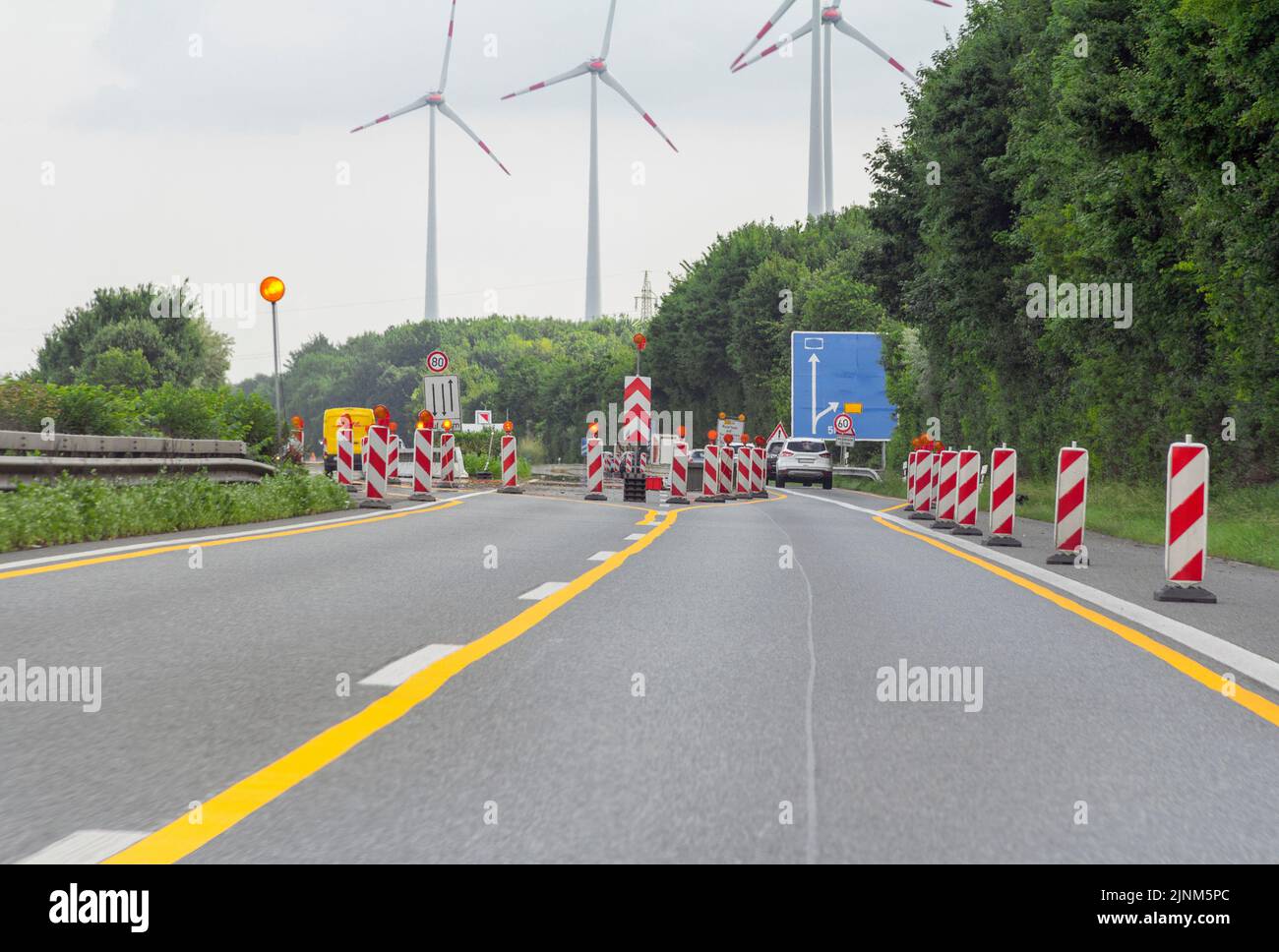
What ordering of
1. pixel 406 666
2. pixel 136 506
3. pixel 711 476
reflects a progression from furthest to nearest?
1. pixel 711 476
2. pixel 136 506
3. pixel 406 666

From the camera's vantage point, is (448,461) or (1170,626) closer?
(1170,626)

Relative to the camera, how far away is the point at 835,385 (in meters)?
48.1

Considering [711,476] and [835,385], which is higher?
[835,385]

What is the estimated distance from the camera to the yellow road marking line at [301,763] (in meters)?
3.71

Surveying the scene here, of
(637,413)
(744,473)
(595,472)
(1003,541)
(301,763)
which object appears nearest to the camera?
(301,763)

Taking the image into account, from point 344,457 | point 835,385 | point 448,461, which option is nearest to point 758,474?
point 448,461

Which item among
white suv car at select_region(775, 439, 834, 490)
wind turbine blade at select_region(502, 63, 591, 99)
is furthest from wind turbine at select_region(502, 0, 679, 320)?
white suv car at select_region(775, 439, 834, 490)

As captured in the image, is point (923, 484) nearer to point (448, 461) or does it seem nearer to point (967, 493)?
point (967, 493)

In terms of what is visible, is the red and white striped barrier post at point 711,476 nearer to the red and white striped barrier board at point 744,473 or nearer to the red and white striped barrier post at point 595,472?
the red and white striped barrier board at point 744,473

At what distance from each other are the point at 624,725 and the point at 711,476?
25671 mm
